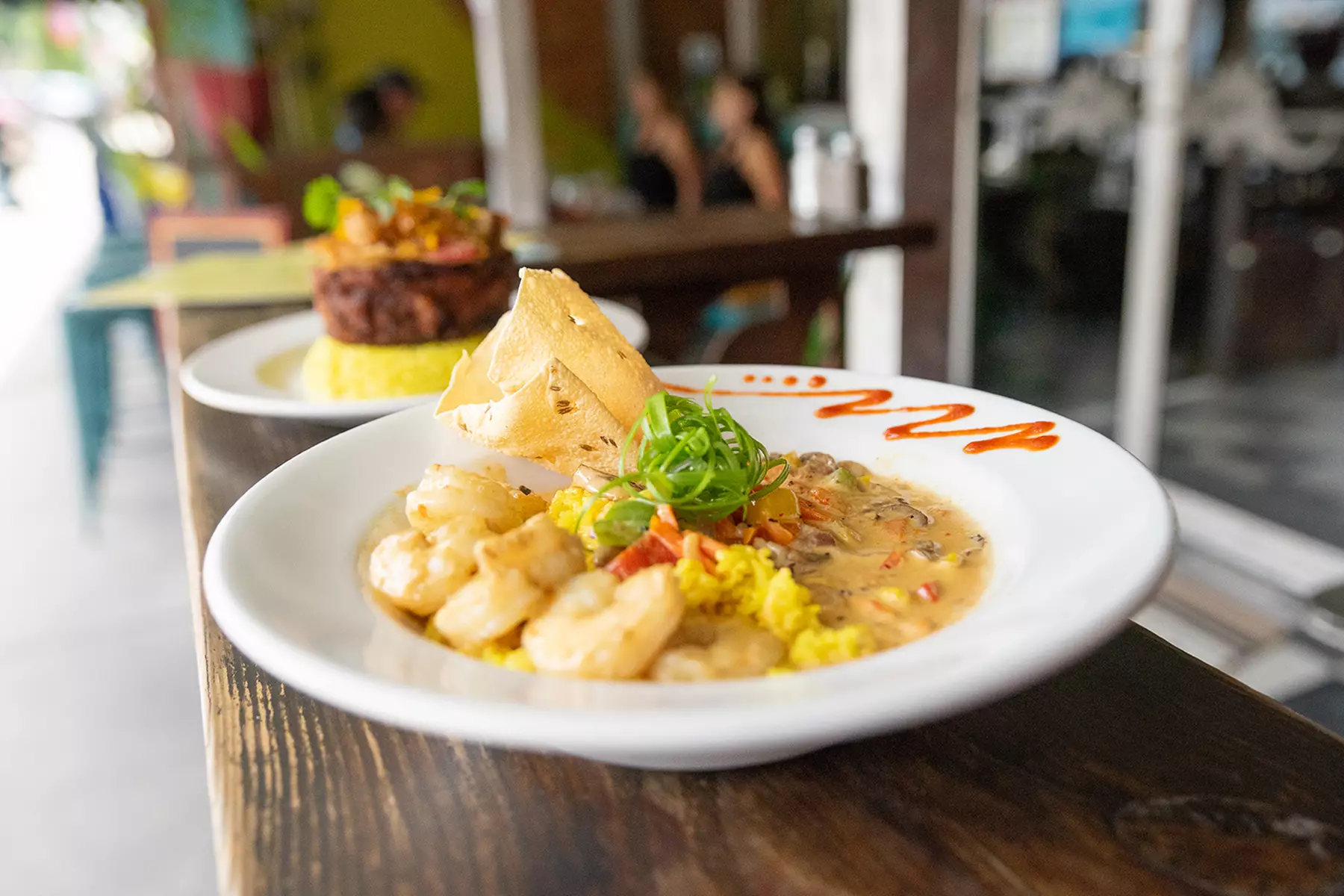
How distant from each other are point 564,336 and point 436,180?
21.4ft

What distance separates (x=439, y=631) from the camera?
771 millimetres

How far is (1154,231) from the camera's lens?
3.67 meters

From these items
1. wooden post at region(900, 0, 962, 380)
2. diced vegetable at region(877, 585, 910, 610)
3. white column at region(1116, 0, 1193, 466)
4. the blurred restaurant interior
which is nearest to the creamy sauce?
diced vegetable at region(877, 585, 910, 610)

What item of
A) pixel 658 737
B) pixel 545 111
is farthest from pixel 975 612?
pixel 545 111

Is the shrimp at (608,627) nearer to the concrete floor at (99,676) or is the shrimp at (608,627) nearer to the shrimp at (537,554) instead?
the shrimp at (537,554)

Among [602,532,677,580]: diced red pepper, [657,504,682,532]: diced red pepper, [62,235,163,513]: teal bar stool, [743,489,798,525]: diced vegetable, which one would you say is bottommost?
[62,235,163,513]: teal bar stool

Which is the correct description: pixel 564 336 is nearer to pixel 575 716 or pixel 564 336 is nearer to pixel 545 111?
pixel 575 716

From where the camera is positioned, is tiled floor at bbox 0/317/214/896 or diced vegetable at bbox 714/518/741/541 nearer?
diced vegetable at bbox 714/518/741/541

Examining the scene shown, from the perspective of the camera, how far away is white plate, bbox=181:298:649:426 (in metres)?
1.37

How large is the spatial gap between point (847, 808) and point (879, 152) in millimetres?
4147

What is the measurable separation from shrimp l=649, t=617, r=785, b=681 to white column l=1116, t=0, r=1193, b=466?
137 inches

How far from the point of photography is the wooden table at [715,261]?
9.84 ft

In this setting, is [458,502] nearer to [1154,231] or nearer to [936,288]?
[1154,231]

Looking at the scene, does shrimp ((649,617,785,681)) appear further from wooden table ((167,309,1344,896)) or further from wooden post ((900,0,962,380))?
wooden post ((900,0,962,380))
